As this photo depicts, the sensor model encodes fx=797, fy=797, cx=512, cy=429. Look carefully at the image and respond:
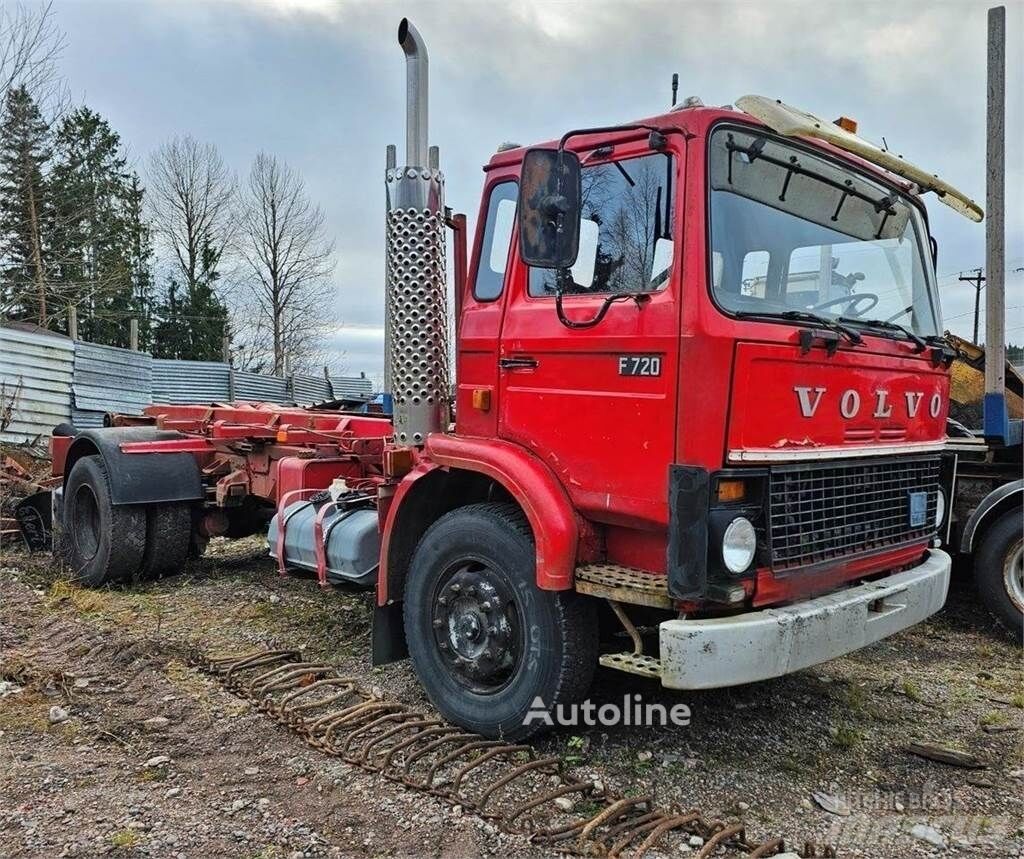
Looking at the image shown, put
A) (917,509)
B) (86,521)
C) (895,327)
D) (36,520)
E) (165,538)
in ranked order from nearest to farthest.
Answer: (895,327), (917,509), (165,538), (86,521), (36,520)

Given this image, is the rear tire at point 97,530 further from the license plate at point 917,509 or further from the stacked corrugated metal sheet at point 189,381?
the stacked corrugated metal sheet at point 189,381

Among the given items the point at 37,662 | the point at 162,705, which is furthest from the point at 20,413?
the point at 162,705

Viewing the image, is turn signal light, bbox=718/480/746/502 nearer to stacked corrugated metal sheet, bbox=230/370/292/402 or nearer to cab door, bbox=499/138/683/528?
cab door, bbox=499/138/683/528

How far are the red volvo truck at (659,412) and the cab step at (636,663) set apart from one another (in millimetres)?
12

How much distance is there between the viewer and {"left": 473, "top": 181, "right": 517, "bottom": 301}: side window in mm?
3762

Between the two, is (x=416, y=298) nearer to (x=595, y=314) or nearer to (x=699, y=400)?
(x=595, y=314)

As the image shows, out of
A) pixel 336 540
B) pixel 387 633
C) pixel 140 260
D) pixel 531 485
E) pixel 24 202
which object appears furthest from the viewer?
pixel 140 260

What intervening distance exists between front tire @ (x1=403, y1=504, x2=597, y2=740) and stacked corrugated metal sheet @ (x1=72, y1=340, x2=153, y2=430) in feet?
38.9

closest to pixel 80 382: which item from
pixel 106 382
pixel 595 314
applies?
pixel 106 382

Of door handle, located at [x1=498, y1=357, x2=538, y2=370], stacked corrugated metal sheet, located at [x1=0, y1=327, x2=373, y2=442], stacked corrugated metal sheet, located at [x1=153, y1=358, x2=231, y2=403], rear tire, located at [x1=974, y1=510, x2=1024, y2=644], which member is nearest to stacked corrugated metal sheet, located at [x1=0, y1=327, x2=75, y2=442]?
stacked corrugated metal sheet, located at [x1=0, y1=327, x2=373, y2=442]

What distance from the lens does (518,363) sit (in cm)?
358

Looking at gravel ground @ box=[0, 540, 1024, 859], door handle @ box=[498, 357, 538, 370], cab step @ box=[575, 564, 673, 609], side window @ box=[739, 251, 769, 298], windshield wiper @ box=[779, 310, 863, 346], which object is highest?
side window @ box=[739, 251, 769, 298]

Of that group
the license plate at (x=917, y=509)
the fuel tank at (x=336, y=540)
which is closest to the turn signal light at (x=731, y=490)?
the license plate at (x=917, y=509)

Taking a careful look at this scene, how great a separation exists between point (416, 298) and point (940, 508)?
2.89 metres
